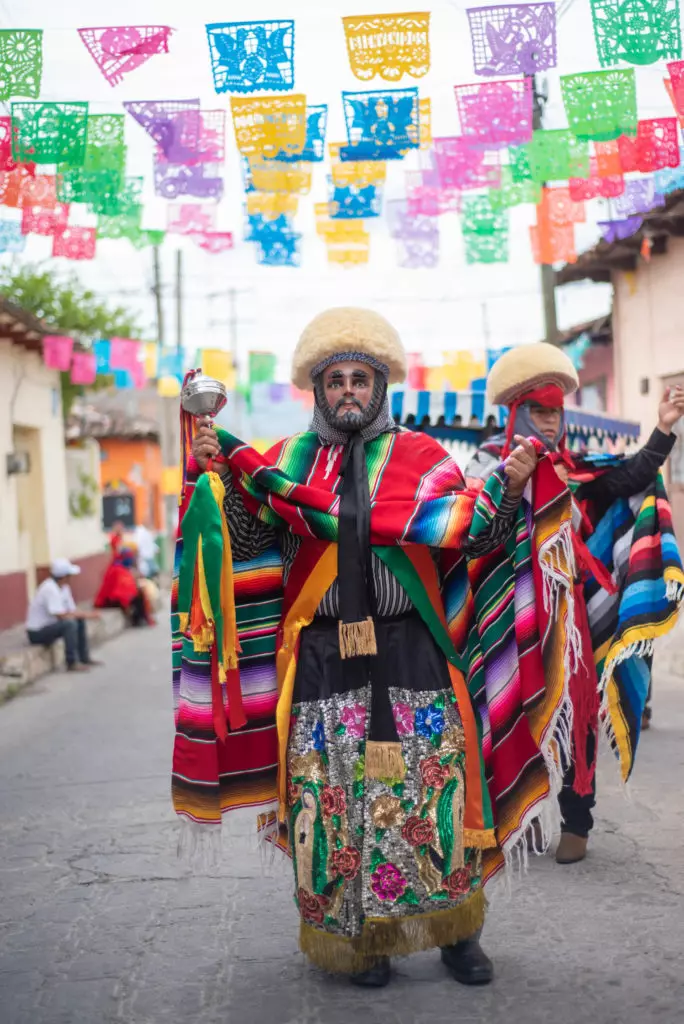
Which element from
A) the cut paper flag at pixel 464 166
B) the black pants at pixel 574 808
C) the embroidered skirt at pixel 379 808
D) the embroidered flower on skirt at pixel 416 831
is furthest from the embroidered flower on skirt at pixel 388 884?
the cut paper flag at pixel 464 166

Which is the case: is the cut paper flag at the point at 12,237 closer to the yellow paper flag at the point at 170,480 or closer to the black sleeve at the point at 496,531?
the black sleeve at the point at 496,531

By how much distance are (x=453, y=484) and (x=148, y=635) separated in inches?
556

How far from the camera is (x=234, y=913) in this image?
4312mm

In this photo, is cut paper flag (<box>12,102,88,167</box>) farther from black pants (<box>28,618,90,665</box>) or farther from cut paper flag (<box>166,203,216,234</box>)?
black pants (<box>28,618,90,665</box>)

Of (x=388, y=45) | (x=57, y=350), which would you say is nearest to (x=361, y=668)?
(x=388, y=45)

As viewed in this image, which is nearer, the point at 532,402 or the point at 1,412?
the point at 532,402

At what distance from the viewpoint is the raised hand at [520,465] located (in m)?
3.46

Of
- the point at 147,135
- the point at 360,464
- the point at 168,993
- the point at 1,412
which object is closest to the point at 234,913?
the point at 168,993

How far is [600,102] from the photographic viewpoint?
678cm

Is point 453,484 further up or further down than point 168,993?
further up

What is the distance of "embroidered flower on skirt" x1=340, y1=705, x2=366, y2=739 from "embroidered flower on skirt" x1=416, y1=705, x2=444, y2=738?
0.17 meters

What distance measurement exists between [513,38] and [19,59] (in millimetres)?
2555

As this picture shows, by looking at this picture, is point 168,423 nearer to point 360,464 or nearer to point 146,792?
point 146,792

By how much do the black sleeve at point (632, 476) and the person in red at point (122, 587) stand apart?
1340cm
